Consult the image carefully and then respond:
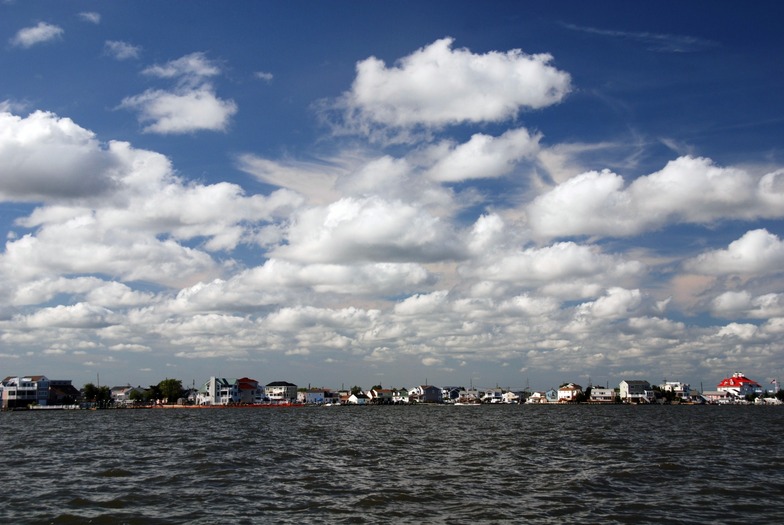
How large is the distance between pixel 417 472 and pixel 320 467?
25.1 ft

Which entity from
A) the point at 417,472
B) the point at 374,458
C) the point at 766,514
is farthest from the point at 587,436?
the point at 766,514

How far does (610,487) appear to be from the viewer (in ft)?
118

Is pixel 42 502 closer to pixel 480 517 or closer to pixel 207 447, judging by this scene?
pixel 480 517

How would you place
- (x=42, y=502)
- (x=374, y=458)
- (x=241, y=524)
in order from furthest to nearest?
(x=374, y=458) → (x=42, y=502) → (x=241, y=524)

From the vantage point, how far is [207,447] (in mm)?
60719

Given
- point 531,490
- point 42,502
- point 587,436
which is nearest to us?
→ point 42,502

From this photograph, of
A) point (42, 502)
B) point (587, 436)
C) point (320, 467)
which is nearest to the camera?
point (42, 502)

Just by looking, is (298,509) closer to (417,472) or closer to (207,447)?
(417,472)

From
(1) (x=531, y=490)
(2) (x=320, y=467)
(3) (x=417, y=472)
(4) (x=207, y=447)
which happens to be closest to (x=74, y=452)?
(4) (x=207, y=447)

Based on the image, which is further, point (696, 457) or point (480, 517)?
point (696, 457)

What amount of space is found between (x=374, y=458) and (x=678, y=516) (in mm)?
25893

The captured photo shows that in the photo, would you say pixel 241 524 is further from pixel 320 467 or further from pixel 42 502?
pixel 320 467

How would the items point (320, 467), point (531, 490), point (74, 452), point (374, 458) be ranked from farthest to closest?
point (74, 452) < point (374, 458) < point (320, 467) < point (531, 490)

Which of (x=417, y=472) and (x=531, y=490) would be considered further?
(x=417, y=472)
